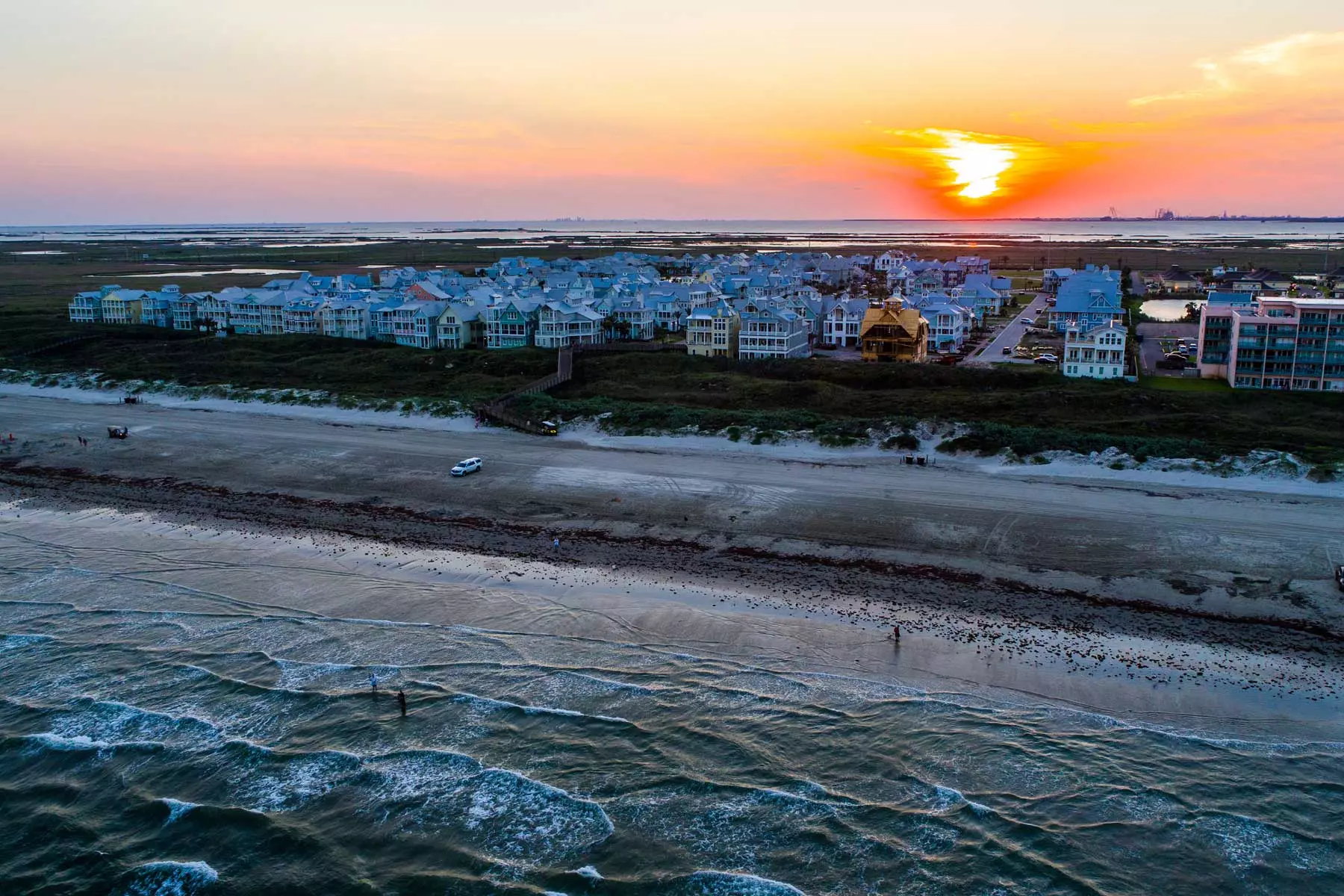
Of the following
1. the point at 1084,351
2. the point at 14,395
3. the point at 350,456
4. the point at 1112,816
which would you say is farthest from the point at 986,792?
the point at 14,395

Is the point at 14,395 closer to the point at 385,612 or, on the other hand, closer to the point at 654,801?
the point at 385,612

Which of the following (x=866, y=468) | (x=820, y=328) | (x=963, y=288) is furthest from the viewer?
(x=963, y=288)

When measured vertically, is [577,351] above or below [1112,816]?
above

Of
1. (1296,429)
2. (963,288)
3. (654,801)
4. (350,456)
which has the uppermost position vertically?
(963,288)

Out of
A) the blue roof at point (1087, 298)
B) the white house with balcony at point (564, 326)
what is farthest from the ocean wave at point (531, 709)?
the blue roof at point (1087, 298)

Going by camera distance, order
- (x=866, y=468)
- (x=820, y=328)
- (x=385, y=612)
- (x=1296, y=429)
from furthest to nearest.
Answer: (x=820, y=328), (x=1296, y=429), (x=866, y=468), (x=385, y=612)

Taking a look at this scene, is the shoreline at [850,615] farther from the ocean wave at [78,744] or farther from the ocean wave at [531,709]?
the ocean wave at [78,744]
